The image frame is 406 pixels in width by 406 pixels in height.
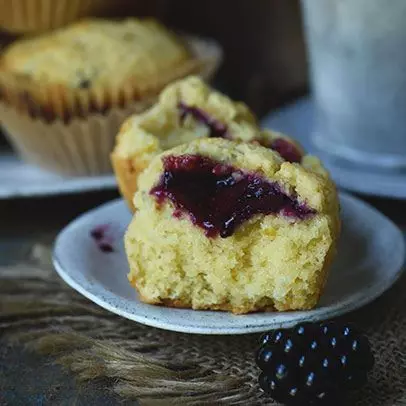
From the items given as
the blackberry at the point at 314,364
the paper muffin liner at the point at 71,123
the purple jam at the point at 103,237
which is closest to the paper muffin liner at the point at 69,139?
the paper muffin liner at the point at 71,123

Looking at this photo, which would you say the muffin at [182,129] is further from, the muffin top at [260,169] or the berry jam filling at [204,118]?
the muffin top at [260,169]

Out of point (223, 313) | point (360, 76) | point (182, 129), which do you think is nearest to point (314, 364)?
point (223, 313)

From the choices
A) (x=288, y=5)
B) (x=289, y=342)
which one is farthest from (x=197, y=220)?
(x=288, y=5)

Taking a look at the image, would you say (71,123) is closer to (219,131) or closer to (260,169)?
(219,131)

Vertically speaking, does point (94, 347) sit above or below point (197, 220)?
below

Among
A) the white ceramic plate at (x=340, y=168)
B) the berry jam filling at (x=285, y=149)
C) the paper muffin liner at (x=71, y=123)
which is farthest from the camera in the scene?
the paper muffin liner at (x=71, y=123)

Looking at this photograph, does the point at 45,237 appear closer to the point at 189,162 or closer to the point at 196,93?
the point at 196,93
